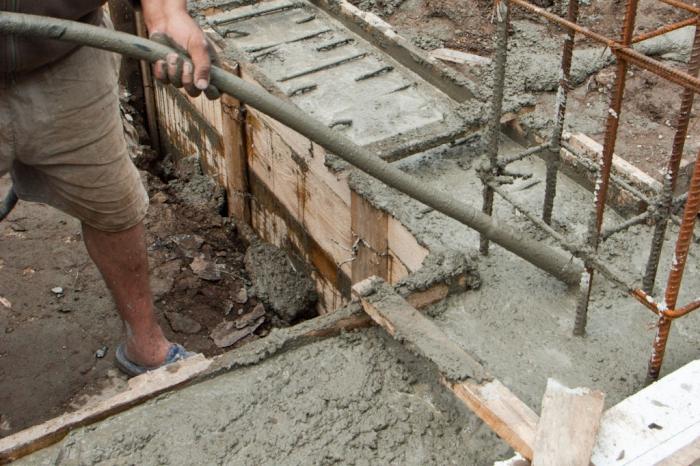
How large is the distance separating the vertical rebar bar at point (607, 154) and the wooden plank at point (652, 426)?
630 millimetres

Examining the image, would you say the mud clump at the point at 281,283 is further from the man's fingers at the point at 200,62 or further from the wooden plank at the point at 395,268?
the man's fingers at the point at 200,62

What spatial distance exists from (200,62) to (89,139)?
89 cm

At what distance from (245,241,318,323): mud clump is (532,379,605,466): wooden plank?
282cm

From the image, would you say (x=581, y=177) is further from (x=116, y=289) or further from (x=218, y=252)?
(x=218, y=252)

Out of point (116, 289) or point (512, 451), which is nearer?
point (512, 451)

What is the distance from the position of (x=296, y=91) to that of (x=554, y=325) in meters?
2.36

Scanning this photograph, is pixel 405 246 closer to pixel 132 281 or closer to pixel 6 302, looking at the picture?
pixel 132 281

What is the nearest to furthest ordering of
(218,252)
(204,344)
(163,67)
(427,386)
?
(163,67) < (427,386) < (204,344) < (218,252)

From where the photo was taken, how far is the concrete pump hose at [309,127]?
2396 mm

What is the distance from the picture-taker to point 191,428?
266cm

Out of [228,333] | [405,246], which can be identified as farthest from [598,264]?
[228,333]

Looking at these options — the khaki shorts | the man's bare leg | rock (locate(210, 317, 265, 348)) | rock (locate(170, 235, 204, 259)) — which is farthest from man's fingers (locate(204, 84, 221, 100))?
rock (locate(170, 235, 204, 259))

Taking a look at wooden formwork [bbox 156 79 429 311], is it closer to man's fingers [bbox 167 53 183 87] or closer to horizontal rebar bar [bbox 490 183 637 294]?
horizontal rebar bar [bbox 490 183 637 294]

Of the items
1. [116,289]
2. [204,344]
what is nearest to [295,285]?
[204,344]
